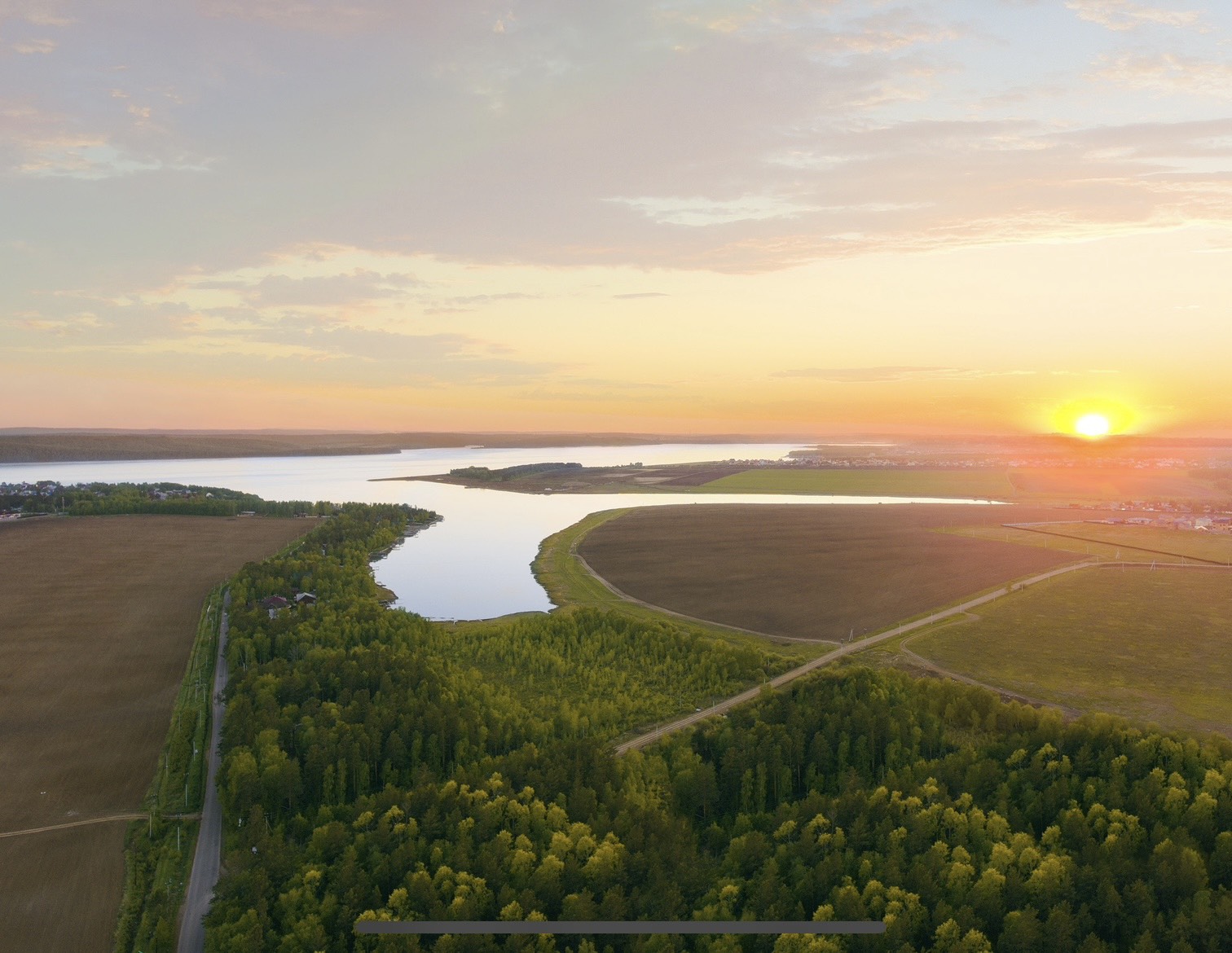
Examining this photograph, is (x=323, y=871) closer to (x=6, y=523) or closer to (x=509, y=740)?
(x=509, y=740)

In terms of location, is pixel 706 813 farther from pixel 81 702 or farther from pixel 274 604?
pixel 274 604

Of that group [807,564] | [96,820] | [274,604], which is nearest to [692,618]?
[807,564]

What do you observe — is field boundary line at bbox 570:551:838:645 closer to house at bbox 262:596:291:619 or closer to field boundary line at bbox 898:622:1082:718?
field boundary line at bbox 898:622:1082:718

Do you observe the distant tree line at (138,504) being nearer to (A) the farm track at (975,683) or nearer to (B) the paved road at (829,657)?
(B) the paved road at (829,657)

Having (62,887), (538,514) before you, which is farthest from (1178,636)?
(538,514)

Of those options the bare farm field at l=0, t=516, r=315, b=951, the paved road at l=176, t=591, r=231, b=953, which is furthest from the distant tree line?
the paved road at l=176, t=591, r=231, b=953
